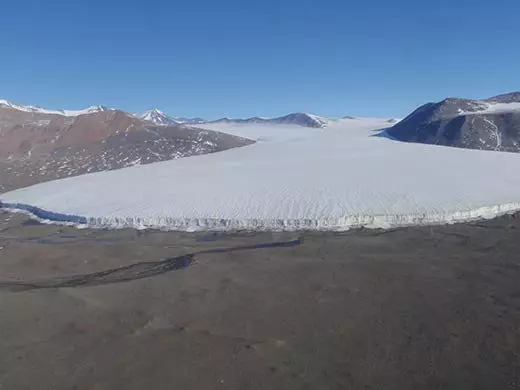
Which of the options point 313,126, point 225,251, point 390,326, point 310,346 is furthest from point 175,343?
point 313,126

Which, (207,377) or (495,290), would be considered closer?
(207,377)

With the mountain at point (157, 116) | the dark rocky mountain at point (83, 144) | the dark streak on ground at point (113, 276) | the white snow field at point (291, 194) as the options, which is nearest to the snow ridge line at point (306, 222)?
the white snow field at point (291, 194)

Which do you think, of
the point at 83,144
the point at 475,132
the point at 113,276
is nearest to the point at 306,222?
the point at 113,276

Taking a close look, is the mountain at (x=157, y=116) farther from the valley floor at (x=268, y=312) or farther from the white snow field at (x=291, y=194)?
the valley floor at (x=268, y=312)

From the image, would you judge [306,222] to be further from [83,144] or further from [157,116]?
[157,116]

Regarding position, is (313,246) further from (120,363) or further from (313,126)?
(313,126)

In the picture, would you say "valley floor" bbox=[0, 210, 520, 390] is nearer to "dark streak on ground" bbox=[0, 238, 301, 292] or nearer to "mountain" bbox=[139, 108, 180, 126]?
"dark streak on ground" bbox=[0, 238, 301, 292]
